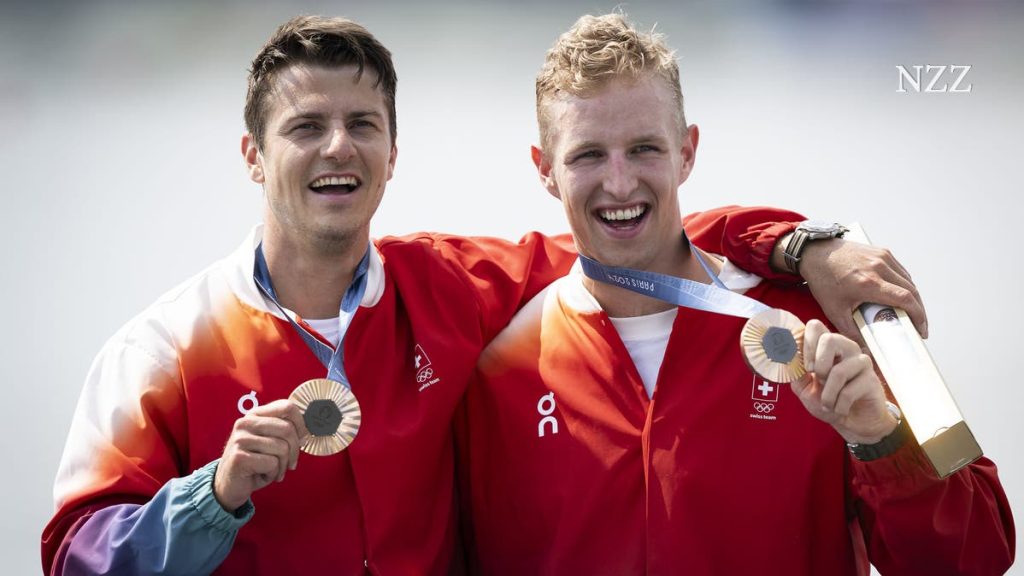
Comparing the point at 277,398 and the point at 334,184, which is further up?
the point at 334,184

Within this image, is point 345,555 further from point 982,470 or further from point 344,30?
point 982,470

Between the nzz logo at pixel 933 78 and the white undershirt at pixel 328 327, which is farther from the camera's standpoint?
the nzz logo at pixel 933 78

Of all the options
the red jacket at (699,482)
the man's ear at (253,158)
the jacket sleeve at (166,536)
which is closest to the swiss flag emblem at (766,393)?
the red jacket at (699,482)

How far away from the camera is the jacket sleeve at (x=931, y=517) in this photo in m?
2.68

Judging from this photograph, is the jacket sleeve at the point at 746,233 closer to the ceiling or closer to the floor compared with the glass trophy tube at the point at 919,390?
closer to the ceiling

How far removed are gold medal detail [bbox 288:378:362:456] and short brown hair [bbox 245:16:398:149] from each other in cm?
104

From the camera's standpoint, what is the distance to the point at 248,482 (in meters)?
2.61

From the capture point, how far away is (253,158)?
340 centimetres

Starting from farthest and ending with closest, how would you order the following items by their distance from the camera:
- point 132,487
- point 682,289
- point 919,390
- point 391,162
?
point 391,162
point 682,289
point 132,487
point 919,390

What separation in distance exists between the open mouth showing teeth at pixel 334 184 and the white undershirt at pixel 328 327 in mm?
387

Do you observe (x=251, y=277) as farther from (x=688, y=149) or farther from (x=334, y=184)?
(x=688, y=149)

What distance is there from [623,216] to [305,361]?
1.02 m

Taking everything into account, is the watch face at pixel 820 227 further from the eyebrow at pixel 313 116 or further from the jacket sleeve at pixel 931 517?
the eyebrow at pixel 313 116

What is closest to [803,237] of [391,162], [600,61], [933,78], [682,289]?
[682,289]
